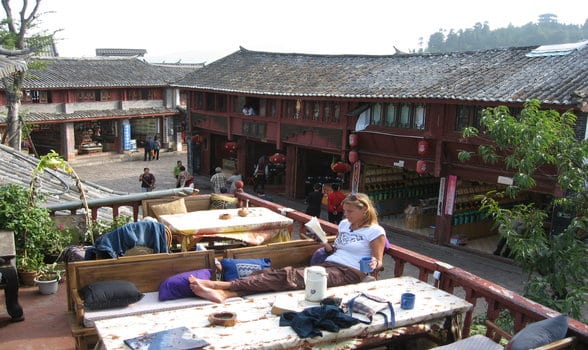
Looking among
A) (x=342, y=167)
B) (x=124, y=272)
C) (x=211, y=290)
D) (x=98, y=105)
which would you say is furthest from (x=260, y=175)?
(x=211, y=290)

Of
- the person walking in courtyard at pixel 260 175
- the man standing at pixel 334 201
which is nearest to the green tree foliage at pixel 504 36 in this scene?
the person walking in courtyard at pixel 260 175

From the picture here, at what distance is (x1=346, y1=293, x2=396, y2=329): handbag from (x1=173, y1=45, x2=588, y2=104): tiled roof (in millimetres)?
8889

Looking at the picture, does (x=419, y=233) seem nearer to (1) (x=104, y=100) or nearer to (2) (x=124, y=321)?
(2) (x=124, y=321)

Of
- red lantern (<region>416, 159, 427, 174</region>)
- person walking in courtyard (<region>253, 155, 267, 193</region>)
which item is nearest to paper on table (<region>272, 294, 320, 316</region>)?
red lantern (<region>416, 159, 427, 174</region>)

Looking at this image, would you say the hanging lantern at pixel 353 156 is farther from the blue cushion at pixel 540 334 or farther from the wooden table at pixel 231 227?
the blue cushion at pixel 540 334

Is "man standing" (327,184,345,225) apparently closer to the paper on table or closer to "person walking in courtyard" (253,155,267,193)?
"person walking in courtyard" (253,155,267,193)

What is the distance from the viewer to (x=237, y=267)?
16.0 ft

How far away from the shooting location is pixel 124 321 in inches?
140

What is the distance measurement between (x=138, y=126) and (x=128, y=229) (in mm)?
31360

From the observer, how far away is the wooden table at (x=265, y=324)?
3346 millimetres

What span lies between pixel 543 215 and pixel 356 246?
1.96 m

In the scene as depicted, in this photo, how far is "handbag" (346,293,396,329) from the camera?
12.1 ft

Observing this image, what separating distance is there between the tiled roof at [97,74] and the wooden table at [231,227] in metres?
21.4

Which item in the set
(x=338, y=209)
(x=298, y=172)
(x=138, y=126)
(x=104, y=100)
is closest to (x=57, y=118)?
(x=104, y=100)
